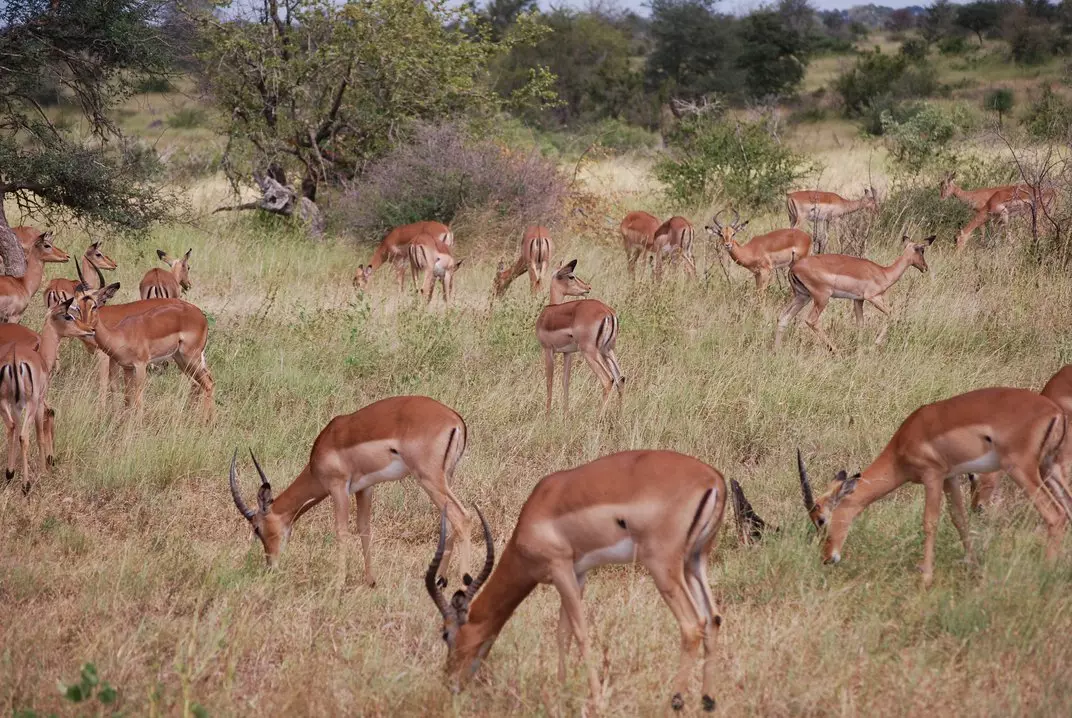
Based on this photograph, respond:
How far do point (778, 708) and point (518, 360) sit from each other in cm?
463

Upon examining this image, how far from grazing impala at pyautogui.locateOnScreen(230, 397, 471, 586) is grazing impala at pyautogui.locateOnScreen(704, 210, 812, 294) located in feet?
19.0

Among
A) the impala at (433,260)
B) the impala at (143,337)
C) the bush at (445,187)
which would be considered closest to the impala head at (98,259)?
the impala at (143,337)

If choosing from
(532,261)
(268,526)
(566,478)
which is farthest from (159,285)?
(566,478)

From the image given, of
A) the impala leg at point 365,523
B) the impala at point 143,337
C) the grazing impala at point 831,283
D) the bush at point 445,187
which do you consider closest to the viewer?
the impala leg at point 365,523

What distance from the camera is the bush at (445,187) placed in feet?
41.2

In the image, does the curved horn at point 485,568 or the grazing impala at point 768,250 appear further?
the grazing impala at point 768,250

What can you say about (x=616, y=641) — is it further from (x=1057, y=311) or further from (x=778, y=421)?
(x=1057, y=311)

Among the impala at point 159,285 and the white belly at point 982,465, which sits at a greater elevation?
the white belly at point 982,465

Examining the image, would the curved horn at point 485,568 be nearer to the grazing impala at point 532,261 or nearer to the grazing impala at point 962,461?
the grazing impala at point 962,461

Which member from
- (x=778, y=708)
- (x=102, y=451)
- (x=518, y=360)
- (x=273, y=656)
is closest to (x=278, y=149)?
(x=518, y=360)

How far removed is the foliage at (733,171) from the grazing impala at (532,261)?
3.97 m

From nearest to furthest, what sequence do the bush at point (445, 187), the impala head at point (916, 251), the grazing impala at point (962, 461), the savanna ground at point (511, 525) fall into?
the savanna ground at point (511, 525) → the grazing impala at point (962, 461) → the impala head at point (916, 251) → the bush at point (445, 187)

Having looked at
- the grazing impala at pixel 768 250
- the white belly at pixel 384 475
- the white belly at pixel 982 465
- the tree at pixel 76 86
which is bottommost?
the grazing impala at pixel 768 250

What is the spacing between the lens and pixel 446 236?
36.1 ft
